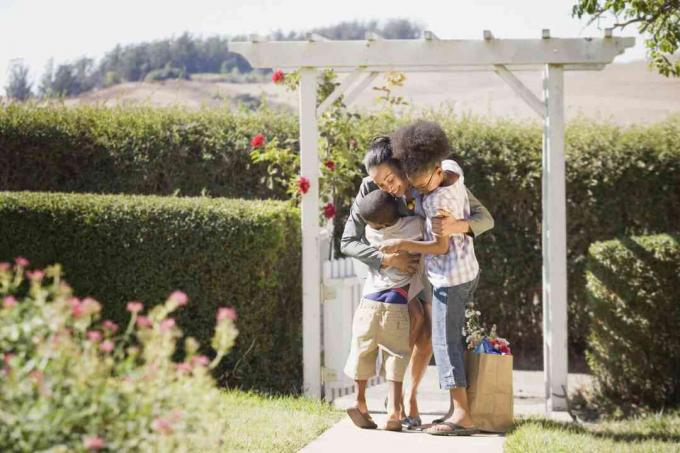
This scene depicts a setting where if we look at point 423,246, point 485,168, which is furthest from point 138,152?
point 423,246

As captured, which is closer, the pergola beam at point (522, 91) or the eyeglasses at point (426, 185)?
the eyeglasses at point (426, 185)

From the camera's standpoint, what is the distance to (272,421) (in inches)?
234

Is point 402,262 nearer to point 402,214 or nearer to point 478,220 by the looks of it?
point 402,214

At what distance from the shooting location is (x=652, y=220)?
8594mm

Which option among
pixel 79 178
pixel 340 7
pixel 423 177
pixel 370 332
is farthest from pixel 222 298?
pixel 340 7

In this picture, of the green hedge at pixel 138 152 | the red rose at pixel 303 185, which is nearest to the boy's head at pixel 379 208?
the red rose at pixel 303 185

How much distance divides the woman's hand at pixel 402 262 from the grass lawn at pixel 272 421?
3.71 ft

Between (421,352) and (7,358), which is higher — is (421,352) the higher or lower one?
the lower one

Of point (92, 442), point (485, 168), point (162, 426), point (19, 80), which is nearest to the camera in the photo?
point (92, 442)

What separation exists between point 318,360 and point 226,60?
24.9 m

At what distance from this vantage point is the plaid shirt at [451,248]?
17.8 ft

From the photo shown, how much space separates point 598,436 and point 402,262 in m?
1.76

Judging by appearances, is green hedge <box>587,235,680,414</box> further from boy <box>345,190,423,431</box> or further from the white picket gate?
boy <box>345,190,423,431</box>

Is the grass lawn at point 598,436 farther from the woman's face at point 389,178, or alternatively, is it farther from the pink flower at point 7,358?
the pink flower at point 7,358
